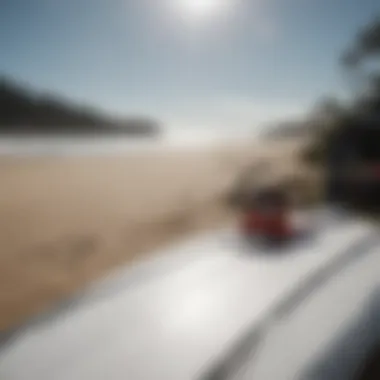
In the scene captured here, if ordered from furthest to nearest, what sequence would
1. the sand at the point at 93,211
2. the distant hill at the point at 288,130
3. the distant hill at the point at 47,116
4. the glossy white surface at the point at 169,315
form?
the distant hill at the point at 288,130 → the sand at the point at 93,211 → the distant hill at the point at 47,116 → the glossy white surface at the point at 169,315

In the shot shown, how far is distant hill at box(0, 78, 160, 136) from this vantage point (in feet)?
3.32

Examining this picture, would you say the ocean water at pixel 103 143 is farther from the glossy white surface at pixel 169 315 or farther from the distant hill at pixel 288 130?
the glossy white surface at pixel 169 315

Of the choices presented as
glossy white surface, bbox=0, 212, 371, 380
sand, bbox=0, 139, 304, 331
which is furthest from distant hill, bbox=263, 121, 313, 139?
glossy white surface, bbox=0, 212, 371, 380

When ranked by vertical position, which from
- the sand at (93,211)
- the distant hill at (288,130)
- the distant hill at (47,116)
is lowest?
the sand at (93,211)

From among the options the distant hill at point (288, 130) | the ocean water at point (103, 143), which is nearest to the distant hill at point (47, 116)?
the ocean water at point (103, 143)

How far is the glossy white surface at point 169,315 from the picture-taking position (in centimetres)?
86

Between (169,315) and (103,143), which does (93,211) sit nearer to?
(103,143)

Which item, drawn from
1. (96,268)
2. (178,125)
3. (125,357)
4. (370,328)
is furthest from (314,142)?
(125,357)

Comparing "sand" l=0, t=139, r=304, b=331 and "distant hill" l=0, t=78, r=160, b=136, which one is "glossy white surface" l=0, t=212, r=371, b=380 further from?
"distant hill" l=0, t=78, r=160, b=136

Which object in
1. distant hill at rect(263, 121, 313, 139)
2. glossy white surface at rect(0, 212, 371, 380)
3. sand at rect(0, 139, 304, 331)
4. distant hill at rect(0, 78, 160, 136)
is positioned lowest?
glossy white surface at rect(0, 212, 371, 380)

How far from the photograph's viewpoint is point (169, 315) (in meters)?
1.01

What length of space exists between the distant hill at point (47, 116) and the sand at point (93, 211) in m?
0.07

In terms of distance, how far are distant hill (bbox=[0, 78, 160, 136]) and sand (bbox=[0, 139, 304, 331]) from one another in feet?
0.23

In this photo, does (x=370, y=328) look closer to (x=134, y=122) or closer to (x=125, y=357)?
(x=125, y=357)
